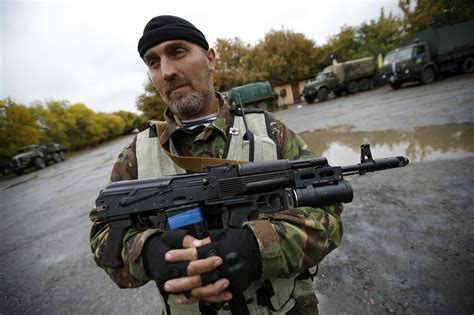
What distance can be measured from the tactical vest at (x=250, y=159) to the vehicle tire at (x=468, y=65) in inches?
742

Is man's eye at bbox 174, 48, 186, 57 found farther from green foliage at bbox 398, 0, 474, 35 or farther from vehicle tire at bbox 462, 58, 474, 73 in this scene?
green foliage at bbox 398, 0, 474, 35

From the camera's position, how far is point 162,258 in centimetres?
109

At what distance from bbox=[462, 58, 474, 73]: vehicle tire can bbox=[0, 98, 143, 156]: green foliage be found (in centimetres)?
1939

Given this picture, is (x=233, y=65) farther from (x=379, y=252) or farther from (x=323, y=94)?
(x=379, y=252)

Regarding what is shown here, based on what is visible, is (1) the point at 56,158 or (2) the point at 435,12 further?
(1) the point at 56,158

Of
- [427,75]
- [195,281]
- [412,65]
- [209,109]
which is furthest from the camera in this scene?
[427,75]

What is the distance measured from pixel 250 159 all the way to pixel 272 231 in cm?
53

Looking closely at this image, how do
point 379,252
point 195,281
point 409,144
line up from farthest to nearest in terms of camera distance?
point 409,144
point 379,252
point 195,281

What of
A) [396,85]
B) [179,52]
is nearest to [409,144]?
[179,52]

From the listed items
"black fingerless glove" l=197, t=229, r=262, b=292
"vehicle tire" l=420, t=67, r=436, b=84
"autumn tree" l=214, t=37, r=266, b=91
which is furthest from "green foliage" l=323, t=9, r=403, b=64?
"black fingerless glove" l=197, t=229, r=262, b=292

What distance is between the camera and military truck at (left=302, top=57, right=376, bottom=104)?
1948cm

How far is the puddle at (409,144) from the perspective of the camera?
168 inches

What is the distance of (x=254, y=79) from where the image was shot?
2927cm

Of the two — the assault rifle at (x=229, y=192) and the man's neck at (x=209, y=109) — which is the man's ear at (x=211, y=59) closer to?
the man's neck at (x=209, y=109)
